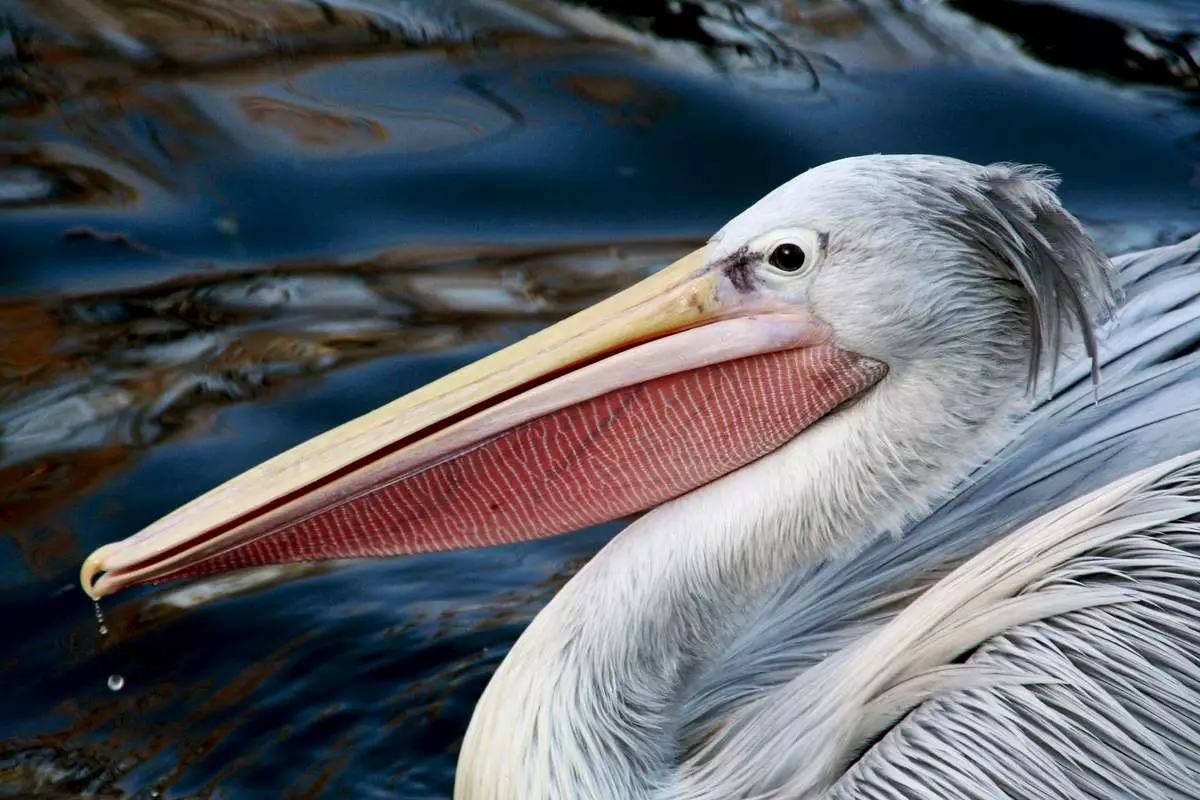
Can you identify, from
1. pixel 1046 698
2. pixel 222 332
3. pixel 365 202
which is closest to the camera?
pixel 1046 698

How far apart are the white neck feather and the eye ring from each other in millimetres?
213

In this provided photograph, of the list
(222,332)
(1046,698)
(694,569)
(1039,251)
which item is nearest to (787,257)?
(1039,251)

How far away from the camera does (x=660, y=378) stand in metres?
2.51

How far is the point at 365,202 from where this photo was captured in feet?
14.7

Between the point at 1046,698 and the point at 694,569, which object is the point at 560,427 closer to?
the point at 694,569

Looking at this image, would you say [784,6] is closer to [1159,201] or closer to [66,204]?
[1159,201]

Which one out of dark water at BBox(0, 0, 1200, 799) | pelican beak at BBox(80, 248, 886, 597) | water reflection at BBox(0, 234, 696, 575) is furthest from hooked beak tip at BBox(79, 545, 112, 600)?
water reflection at BBox(0, 234, 696, 575)

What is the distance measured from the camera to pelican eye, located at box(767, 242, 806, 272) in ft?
7.94

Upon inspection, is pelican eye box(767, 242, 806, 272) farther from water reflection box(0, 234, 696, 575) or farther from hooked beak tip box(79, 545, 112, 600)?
water reflection box(0, 234, 696, 575)

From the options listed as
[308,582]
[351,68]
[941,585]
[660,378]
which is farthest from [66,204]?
[941,585]

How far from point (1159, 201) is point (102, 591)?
307 cm

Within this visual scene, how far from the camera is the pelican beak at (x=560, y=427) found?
97.7 inches

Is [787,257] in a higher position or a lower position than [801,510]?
higher

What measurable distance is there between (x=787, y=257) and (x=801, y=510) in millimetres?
363
